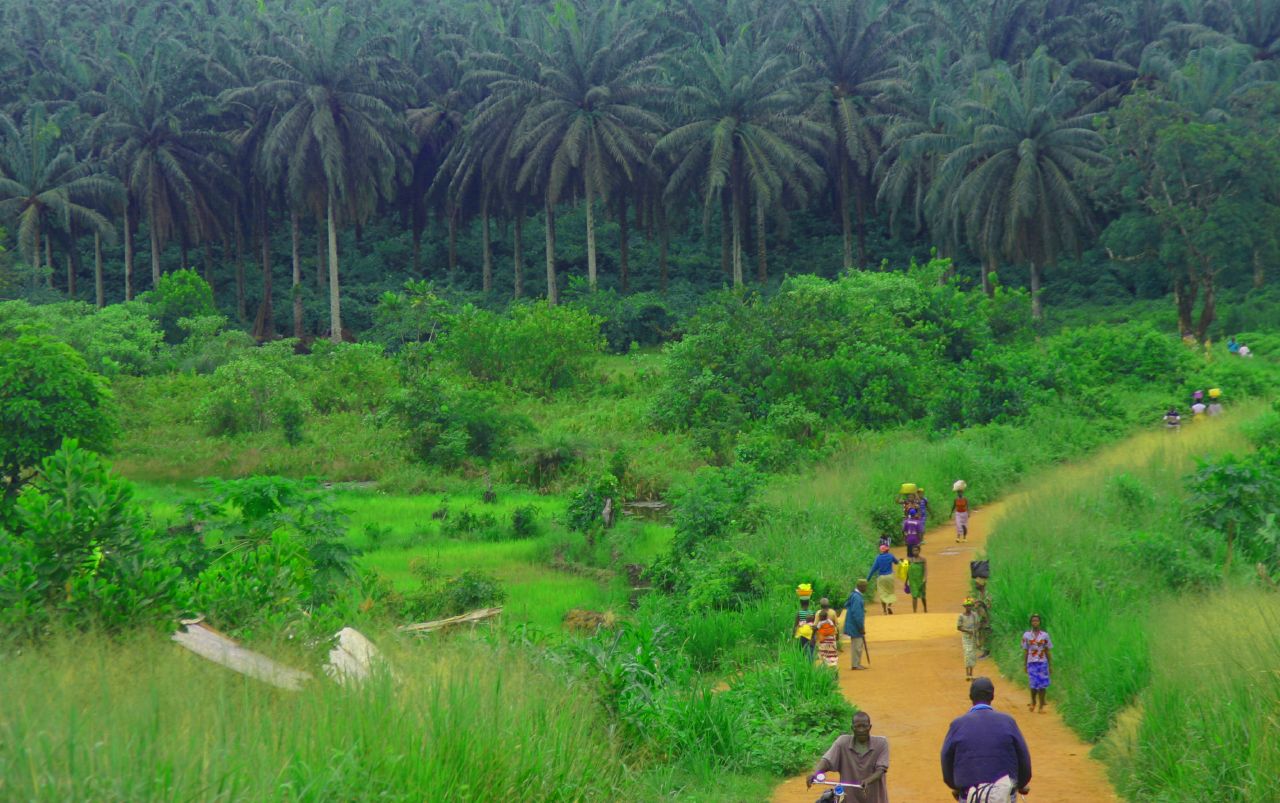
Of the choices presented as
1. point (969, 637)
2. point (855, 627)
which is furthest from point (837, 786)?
point (855, 627)

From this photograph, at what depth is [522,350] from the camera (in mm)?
38781

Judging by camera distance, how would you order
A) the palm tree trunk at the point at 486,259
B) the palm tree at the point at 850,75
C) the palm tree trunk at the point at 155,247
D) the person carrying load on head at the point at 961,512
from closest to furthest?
the person carrying load on head at the point at 961,512 < the palm tree trunk at the point at 155,247 < the palm tree at the point at 850,75 < the palm tree trunk at the point at 486,259

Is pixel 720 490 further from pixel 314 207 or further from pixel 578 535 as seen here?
pixel 314 207

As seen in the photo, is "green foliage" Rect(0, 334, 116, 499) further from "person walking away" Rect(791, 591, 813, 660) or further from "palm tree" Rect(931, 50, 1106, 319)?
"palm tree" Rect(931, 50, 1106, 319)

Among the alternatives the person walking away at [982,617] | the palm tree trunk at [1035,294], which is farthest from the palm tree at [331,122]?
the person walking away at [982,617]

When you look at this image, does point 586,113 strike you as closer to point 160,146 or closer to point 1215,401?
point 160,146

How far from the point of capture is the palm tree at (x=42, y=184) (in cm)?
5209

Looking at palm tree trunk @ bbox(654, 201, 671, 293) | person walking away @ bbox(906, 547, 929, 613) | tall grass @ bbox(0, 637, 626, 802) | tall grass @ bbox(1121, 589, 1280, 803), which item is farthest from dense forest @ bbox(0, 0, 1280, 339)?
tall grass @ bbox(0, 637, 626, 802)

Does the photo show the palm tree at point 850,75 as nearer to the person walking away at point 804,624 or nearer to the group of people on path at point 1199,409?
the group of people on path at point 1199,409

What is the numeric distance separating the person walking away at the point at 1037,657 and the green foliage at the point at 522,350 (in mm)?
27655

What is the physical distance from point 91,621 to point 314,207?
1801 inches

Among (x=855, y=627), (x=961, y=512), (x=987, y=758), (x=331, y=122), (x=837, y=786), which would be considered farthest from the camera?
(x=331, y=122)

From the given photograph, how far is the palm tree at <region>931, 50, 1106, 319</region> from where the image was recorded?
45.9m

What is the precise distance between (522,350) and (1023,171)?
19.2 meters
